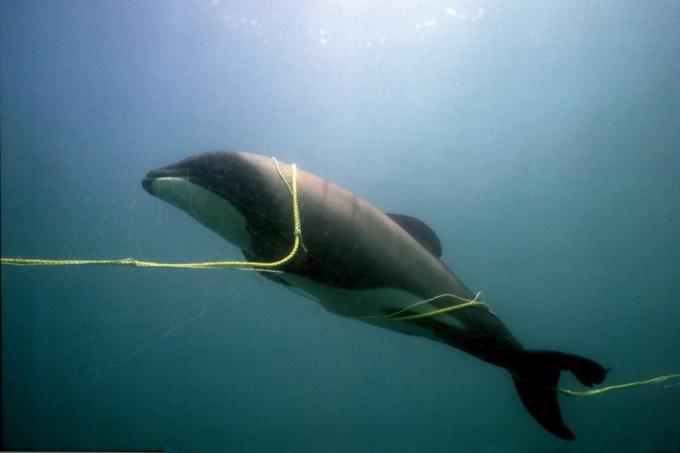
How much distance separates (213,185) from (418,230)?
2.20 m

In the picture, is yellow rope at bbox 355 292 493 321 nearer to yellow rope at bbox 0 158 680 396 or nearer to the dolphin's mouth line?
yellow rope at bbox 0 158 680 396

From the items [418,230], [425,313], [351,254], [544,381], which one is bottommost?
[544,381]

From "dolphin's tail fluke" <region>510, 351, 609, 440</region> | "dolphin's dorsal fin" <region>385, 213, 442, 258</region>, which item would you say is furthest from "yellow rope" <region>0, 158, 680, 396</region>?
"dolphin's dorsal fin" <region>385, 213, 442, 258</region>

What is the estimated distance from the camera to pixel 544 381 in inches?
185

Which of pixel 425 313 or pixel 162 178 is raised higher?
pixel 162 178

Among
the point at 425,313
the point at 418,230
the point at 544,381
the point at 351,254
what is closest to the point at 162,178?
the point at 351,254

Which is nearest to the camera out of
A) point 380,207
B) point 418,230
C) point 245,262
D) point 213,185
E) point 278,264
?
point 278,264

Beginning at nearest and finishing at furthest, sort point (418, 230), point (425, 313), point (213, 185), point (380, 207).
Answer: point (213, 185) → point (425, 313) → point (418, 230) → point (380, 207)

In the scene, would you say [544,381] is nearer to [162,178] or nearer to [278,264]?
[278,264]

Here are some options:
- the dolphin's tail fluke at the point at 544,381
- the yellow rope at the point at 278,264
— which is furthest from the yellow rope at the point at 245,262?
the dolphin's tail fluke at the point at 544,381

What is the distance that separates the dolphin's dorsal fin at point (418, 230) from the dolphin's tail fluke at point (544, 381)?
1.51 metres

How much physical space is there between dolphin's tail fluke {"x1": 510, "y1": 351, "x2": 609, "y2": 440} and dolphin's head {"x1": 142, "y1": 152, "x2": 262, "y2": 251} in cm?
329

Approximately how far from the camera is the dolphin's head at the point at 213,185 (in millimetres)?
3521

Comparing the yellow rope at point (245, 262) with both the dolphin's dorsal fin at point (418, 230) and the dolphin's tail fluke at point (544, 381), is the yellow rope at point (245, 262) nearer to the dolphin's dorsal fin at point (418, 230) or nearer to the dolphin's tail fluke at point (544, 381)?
the dolphin's dorsal fin at point (418, 230)
